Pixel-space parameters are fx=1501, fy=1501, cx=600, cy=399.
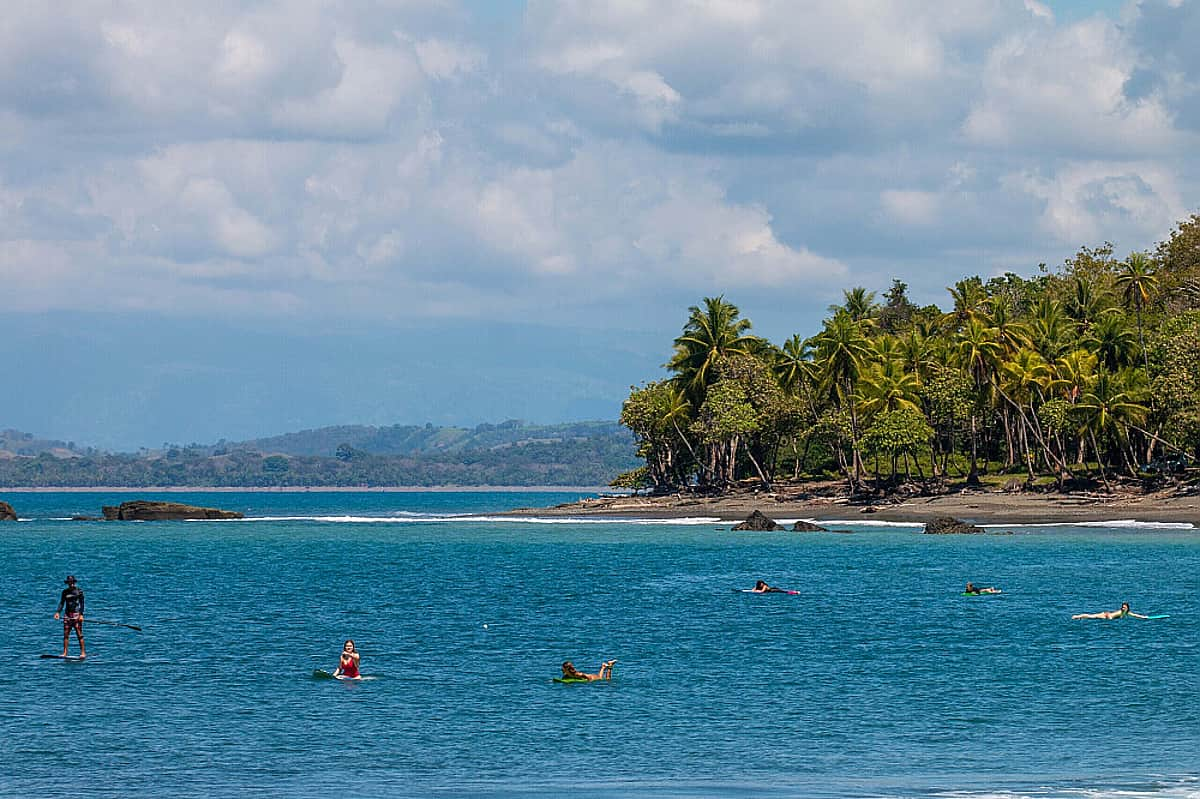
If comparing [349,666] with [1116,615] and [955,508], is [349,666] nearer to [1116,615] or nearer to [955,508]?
[1116,615]

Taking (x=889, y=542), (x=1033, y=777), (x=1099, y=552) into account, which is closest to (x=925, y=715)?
(x=1033, y=777)

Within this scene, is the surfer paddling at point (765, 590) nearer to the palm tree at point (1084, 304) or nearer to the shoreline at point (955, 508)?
the shoreline at point (955, 508)

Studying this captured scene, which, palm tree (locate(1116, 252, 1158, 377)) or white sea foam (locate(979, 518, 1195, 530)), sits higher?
palm tree (locate(1116, 252, 1158, 377))

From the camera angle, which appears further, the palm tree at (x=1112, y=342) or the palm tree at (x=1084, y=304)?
the palm tree at (x=1084, y=304)

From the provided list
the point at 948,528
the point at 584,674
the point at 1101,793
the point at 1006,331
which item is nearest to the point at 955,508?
the point at 1006,331

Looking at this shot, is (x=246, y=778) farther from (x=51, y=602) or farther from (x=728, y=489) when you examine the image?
(x=728, y=489)

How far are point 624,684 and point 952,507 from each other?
102828 mm

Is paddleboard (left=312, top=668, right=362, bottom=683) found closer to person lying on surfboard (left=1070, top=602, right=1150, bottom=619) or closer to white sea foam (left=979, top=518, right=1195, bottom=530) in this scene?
person lying on surfboard (left=1070, top=602, right=1150, bottom=619)

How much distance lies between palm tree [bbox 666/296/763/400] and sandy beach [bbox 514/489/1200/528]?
44.5 feet

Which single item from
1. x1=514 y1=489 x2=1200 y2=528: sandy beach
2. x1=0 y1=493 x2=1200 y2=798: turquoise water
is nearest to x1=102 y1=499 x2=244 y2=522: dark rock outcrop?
x1=514 y1=489 x2=1200 y2=528: sandy beach

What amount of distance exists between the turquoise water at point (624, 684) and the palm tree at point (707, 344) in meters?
76.2

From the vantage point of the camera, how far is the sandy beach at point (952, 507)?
131m

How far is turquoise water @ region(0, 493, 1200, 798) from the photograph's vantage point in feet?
113

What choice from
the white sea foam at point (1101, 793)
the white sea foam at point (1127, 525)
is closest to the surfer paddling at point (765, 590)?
the white sea foam at point (1101, 793)
